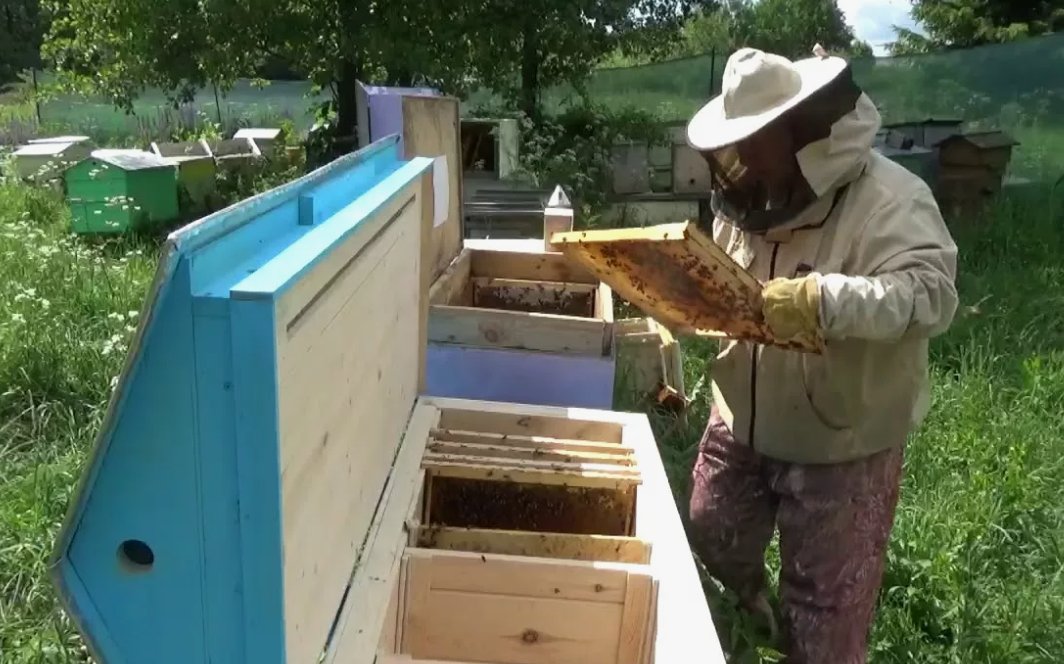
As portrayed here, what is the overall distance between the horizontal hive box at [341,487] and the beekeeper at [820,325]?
0.41 metres

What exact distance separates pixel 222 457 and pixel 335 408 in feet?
1.23

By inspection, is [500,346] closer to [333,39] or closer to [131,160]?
[131,160]

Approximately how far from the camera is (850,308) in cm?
188

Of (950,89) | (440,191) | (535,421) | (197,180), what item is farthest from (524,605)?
(950,89)

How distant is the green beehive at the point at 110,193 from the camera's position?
639cm

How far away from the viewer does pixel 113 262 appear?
5438mm

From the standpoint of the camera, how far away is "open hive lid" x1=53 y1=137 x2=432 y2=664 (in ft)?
3.13

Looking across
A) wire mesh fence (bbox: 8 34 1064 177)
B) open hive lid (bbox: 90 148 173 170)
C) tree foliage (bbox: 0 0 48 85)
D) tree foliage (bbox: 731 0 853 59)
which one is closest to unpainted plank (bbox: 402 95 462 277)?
open hive lid (bbox: 90 148 173 170)

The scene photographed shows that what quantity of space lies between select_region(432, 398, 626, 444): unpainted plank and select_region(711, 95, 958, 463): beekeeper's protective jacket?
0.38 meters

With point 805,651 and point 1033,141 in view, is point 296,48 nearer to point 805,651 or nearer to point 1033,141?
point 805,651

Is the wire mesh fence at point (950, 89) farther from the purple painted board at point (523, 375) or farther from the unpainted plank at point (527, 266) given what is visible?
the purple painted board at point (523, 375)

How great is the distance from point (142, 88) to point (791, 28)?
29720 mm

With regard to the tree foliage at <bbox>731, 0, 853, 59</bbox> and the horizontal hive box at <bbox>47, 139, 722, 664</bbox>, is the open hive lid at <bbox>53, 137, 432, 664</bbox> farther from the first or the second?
the tree foliage at <bbox>731, 0, 853, 59</bbox>

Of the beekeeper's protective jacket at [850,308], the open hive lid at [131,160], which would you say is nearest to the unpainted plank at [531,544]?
the beekeeper's protective jacket at [850,308]
